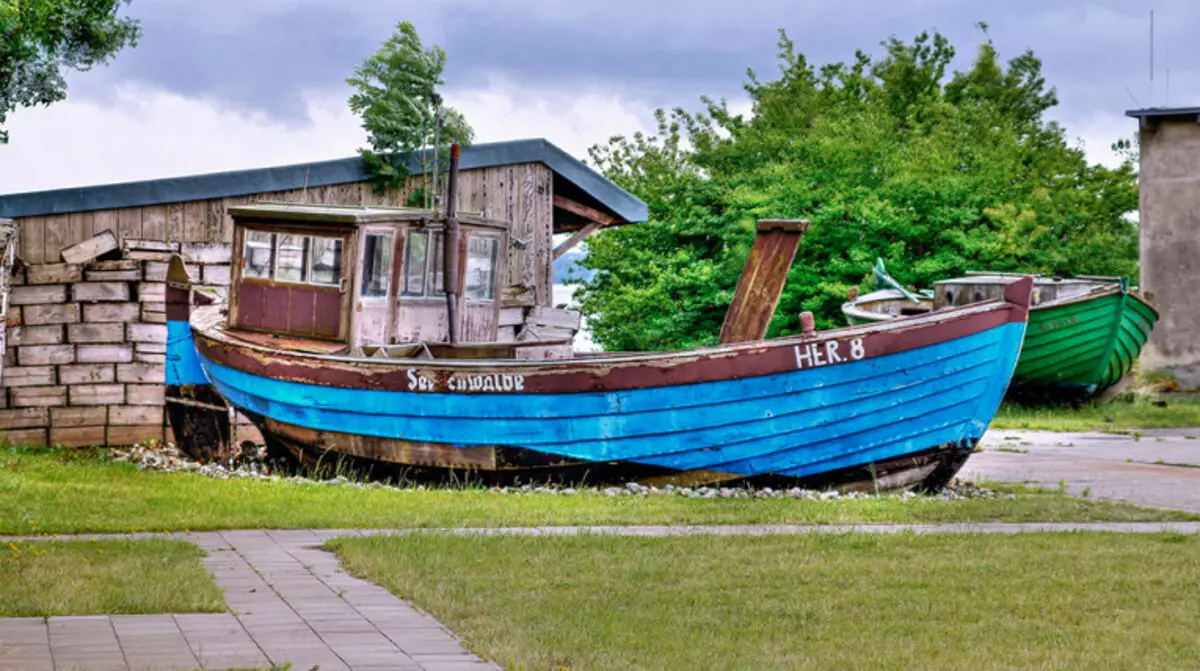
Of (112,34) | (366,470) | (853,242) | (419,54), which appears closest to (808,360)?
(366,470)

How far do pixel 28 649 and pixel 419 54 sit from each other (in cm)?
1550

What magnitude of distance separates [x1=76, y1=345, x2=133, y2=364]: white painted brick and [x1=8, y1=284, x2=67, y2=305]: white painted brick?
2.23 feet

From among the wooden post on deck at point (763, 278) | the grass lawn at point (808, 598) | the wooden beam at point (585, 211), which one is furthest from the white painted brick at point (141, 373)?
the grass lawn at point (808, 598)

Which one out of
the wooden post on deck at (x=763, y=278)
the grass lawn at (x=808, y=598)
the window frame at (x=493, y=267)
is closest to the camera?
the grass lawn at (x=808, y=598)

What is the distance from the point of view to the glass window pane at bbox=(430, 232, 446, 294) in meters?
17.8

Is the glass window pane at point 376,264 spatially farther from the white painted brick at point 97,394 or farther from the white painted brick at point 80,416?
the white painted brick at point 80,416

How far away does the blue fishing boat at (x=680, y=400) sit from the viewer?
48.2ft

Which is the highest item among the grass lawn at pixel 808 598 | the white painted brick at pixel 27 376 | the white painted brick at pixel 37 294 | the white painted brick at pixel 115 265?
the white painted brick at pixel 115 265

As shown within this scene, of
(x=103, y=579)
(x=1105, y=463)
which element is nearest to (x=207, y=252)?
(x=103, y=579)

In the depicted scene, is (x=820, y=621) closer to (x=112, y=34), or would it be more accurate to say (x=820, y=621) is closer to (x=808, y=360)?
(x=808, y=360)

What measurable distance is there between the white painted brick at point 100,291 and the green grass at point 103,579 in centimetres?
876

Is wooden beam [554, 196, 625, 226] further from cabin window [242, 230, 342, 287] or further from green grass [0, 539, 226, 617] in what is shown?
green grass [0, 539, 226, 617]

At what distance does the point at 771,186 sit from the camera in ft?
127

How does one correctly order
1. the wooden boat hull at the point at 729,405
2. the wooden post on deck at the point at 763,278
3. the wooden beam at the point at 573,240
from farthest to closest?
the wooden beam at the point at 573,240 < the wooden post on deck at the point at 763,278 < the wooden boat hull at the point at 729,405
